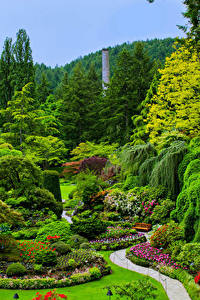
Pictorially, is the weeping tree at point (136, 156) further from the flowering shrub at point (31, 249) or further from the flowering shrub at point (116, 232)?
the flowering shrub at point (31, 249)

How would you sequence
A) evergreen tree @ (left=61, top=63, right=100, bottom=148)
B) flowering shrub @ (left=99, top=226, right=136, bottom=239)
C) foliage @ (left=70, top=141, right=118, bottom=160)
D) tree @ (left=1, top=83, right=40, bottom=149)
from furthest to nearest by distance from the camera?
evergreen tree @ (left=61, top=63, right=100, bottom=148)
foliage @ (left=70, top=141, right=118, bottom=160)
tree @ (left=1, top=83, right=40, bottom=149)
flowering shrub @ (left=99, top=226, right=136, bottom=239)

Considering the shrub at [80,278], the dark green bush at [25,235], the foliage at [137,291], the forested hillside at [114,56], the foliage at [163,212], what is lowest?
the dark green bush at [25,235]

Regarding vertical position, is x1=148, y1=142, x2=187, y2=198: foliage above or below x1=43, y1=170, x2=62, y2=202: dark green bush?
above

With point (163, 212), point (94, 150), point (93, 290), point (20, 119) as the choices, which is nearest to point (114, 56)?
point (94, 150)

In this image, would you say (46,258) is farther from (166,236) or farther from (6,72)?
(6,72)

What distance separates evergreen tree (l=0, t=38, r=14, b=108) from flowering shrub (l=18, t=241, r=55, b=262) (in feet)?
87.6

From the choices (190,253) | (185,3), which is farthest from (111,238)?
(185,3)

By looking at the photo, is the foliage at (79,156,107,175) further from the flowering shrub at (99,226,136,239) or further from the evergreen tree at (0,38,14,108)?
the evergreen tree at (0,38,14,108)

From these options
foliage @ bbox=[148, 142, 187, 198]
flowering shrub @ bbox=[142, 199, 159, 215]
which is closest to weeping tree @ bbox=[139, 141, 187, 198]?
foliage @ bbox=[148, 142, 187, 198]

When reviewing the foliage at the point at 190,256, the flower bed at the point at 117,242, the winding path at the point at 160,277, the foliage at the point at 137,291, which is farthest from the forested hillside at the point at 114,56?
the foliage at the point at 137,291

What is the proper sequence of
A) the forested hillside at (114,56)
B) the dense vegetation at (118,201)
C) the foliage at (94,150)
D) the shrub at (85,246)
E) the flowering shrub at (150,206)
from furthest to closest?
the forested hillside at (114,56) < the foliage at (94,150) < the flowering shrub at (150,206) < the shrub at (85,246) < the dense vegetation at (118,201)

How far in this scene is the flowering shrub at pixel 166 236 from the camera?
9891 millimetres

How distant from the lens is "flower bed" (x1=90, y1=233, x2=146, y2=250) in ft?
36.8

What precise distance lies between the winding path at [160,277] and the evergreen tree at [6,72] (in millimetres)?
28274
